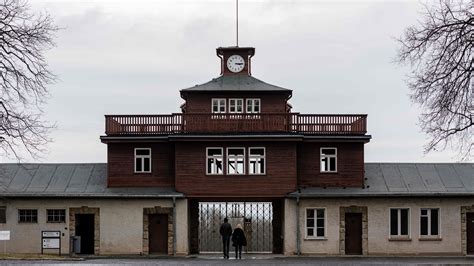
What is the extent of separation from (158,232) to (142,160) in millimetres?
3599

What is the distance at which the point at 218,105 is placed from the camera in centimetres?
5056

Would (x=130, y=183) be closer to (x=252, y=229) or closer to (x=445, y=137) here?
(x=252, y=229)

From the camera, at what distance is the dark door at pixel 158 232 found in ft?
160

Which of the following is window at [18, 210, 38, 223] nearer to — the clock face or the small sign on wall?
the small sign on wall

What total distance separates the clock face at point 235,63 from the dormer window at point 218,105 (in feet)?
7.94

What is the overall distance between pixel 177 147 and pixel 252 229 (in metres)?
5.90

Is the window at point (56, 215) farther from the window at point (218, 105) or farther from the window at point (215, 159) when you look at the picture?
the window at point (218, 105)

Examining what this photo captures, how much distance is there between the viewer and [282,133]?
48.4m

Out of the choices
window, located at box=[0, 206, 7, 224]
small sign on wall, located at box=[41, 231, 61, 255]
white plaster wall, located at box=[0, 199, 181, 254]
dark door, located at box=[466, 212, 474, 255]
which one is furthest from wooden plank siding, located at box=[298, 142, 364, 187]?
window, located at box=[0, 206, 7, 224]

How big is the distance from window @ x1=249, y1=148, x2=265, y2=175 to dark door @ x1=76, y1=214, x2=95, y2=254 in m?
7.79

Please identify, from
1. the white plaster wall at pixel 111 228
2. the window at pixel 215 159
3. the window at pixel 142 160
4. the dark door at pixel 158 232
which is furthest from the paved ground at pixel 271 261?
the window at pixel 142 160

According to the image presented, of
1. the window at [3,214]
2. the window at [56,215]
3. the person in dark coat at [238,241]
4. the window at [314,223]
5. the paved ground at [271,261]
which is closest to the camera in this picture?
the paved ground at [271,261]

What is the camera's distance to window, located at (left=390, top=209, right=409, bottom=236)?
4847cm

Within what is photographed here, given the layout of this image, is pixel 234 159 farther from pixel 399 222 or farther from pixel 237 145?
pixel 399 222
